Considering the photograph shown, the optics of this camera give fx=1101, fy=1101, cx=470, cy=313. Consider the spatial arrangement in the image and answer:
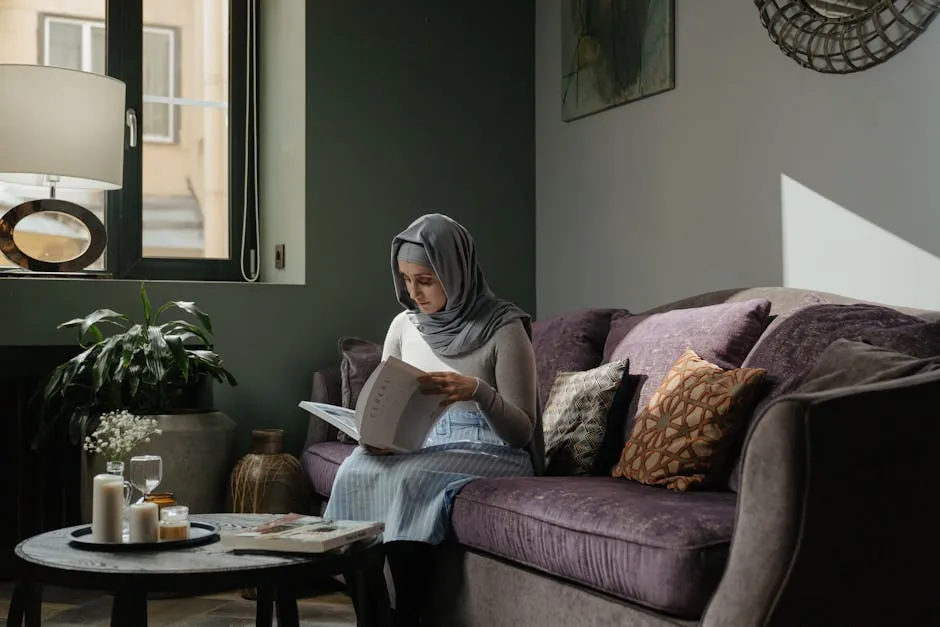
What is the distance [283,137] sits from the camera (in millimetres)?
4219

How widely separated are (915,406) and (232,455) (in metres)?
2.50

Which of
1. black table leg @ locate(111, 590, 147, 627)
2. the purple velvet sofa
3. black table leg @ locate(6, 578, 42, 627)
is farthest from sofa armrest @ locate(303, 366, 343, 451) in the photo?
black table leg @ locate(111, 590, 147, 627)

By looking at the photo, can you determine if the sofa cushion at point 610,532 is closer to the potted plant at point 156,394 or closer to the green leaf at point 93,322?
the potted plant at point 156,394

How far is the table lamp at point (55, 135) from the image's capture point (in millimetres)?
3363

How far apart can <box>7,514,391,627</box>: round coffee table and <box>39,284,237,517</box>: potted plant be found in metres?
1.20

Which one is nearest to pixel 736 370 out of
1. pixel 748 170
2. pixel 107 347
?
pixel 748 170

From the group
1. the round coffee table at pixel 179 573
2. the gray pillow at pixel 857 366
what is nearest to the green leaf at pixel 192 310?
the round coffee table at pixel 179 573

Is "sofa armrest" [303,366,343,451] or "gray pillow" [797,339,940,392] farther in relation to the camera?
"sofa armrest" [303,366,343,451]

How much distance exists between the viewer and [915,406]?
5.83 feet

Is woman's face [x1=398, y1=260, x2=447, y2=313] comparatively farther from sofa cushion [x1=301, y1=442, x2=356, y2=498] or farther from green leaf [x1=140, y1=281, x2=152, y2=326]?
green leaf [x1=140, y1=281, x2=152, y2=326]

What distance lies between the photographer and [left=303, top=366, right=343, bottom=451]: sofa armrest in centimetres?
370

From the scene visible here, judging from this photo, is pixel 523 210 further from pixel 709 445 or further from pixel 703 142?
pixel 709 445

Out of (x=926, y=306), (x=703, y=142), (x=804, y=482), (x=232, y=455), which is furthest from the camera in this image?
(x=232, y=455)

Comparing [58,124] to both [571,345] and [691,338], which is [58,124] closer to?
[571,345]
